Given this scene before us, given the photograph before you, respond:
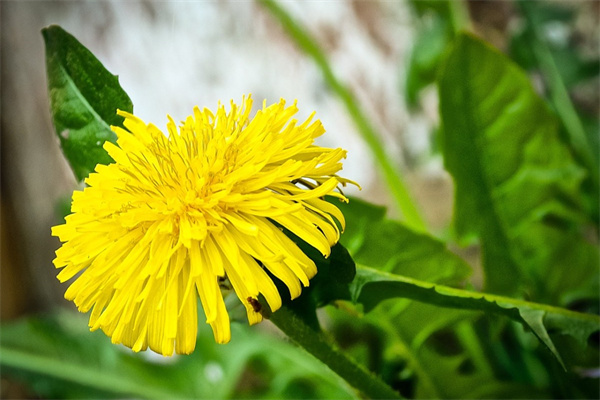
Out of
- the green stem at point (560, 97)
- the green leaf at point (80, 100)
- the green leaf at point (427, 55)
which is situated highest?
the green leaf at point (80, 100)

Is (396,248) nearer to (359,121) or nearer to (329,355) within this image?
(329,355)

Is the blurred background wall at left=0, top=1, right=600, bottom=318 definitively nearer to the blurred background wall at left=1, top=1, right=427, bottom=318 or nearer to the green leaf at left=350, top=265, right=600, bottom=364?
the blurred background wall at left=1, top=1, right=427, bottom=318

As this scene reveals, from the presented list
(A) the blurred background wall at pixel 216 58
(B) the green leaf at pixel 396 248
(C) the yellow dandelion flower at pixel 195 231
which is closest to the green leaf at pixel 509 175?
(B) the green leaf at pixel 396 248

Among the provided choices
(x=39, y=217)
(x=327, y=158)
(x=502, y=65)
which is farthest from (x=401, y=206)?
(x=39, y=217)

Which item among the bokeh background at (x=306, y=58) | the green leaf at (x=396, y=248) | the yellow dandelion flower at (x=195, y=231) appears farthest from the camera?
the bokeh background at (x=306, y=58)

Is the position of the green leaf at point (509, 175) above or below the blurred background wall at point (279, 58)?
below

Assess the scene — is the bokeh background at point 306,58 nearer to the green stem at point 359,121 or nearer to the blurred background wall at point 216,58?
the blurred background wall at point 216,58

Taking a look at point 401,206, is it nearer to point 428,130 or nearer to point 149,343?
point 428,130

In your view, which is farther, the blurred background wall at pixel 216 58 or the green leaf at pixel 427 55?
the blurred background wall at pixel 216 58

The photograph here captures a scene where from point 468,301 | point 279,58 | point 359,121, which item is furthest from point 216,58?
point 468,301
